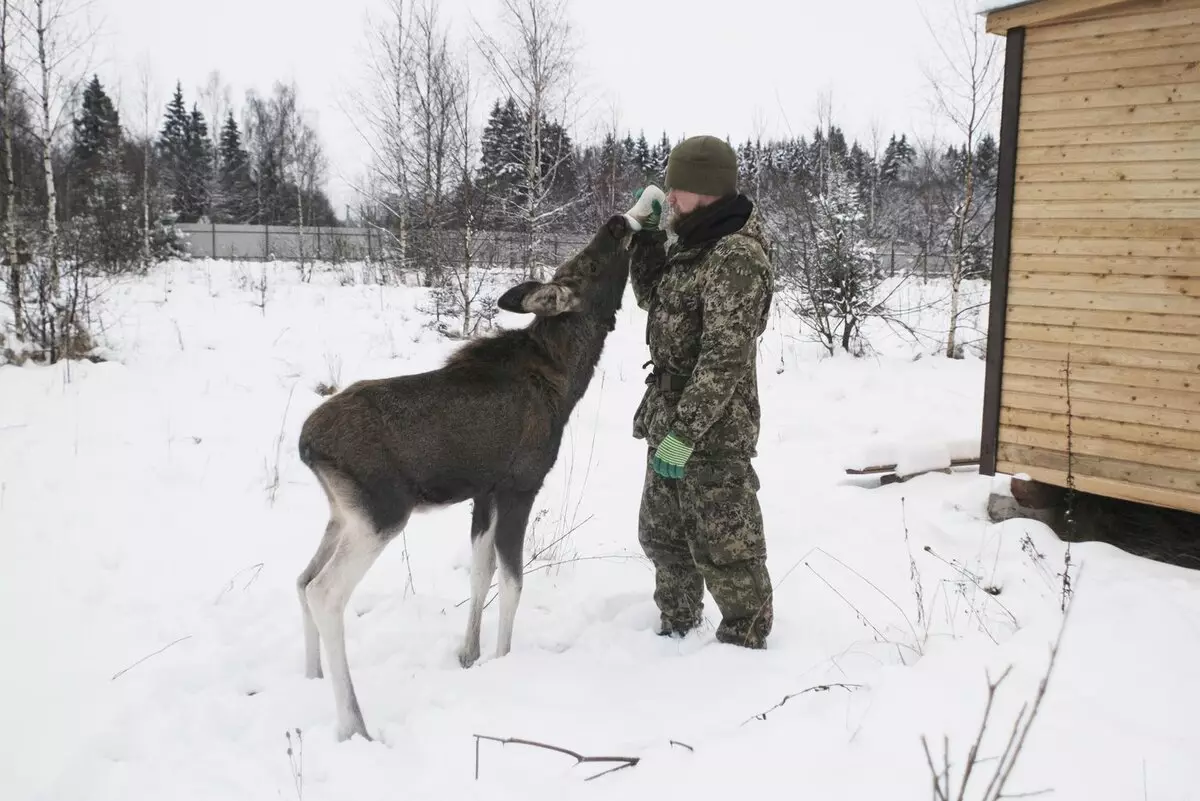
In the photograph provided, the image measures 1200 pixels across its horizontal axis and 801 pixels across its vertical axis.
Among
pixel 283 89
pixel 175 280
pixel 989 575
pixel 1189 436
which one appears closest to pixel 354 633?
pixel 989 575

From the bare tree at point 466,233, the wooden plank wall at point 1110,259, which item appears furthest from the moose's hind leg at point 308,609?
the bare tree at point 466,233

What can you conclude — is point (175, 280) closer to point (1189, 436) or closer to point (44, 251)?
point (44, 251)

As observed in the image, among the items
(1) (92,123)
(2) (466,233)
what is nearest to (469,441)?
(2) (466,233)

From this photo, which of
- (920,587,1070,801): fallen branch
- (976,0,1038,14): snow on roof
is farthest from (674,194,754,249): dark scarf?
(976,0,1038,14): snow on roof

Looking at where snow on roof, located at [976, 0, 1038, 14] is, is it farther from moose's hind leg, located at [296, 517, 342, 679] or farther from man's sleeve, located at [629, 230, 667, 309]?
moose's hind leg, located at [296, 517, 342, 679]

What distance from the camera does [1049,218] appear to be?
5938 mm

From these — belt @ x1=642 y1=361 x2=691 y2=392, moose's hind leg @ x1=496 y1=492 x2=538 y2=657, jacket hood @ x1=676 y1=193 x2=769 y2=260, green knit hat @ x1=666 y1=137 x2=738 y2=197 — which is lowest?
moose's hind leg @ x1=496 y1=492 x2=538 y2=657

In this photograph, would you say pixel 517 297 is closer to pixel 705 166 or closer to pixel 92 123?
pixel 705 166

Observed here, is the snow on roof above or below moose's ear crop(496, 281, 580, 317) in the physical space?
above

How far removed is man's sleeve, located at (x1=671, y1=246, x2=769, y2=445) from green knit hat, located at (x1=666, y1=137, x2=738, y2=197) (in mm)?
354

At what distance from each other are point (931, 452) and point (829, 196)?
24.6 ft

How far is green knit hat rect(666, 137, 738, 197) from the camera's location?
3176mm

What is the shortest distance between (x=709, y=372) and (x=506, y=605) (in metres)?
1.46

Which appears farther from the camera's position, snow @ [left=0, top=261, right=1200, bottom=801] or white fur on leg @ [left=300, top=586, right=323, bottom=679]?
white fur on leg @ [left=300, top=586, right=323, bottom=679]
